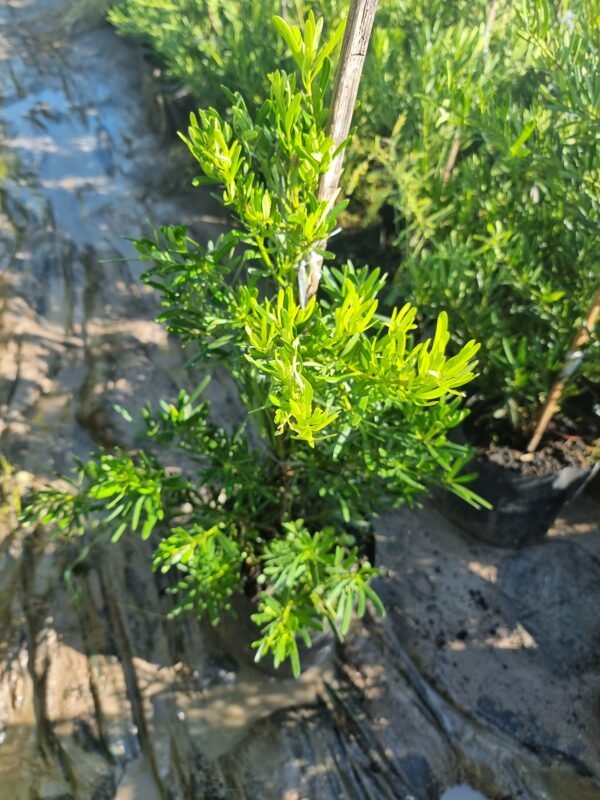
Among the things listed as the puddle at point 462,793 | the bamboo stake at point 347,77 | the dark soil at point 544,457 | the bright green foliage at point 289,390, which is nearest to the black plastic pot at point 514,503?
the dark soil at point 544,457

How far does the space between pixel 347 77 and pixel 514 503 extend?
5.15 feet

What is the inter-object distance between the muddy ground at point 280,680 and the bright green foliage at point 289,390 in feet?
0.97

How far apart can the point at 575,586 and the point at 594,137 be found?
1.48m

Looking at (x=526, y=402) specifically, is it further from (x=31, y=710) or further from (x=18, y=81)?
(x=18, y=81)

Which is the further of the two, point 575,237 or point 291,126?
point 575,237

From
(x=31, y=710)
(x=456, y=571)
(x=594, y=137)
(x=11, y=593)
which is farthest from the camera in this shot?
(x=456, y=571)

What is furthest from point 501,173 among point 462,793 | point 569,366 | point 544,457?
point 462,793

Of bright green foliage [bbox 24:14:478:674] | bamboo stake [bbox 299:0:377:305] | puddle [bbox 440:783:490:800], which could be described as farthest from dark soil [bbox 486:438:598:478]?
bamboo stake [bbox 299:0:377:305]

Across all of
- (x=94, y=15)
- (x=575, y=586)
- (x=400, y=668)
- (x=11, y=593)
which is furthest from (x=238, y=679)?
(x=94, y=15)

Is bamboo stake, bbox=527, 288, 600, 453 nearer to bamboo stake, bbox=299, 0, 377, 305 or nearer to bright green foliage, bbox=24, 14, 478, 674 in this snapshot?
bright green foliage, bbox=24, 14, 478, 674

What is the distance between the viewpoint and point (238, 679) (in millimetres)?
1898

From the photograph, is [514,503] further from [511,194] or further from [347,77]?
[347,77]

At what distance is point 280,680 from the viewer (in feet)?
6.23

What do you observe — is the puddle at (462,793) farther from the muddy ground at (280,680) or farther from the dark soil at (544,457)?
the dark soil at (544,457)
